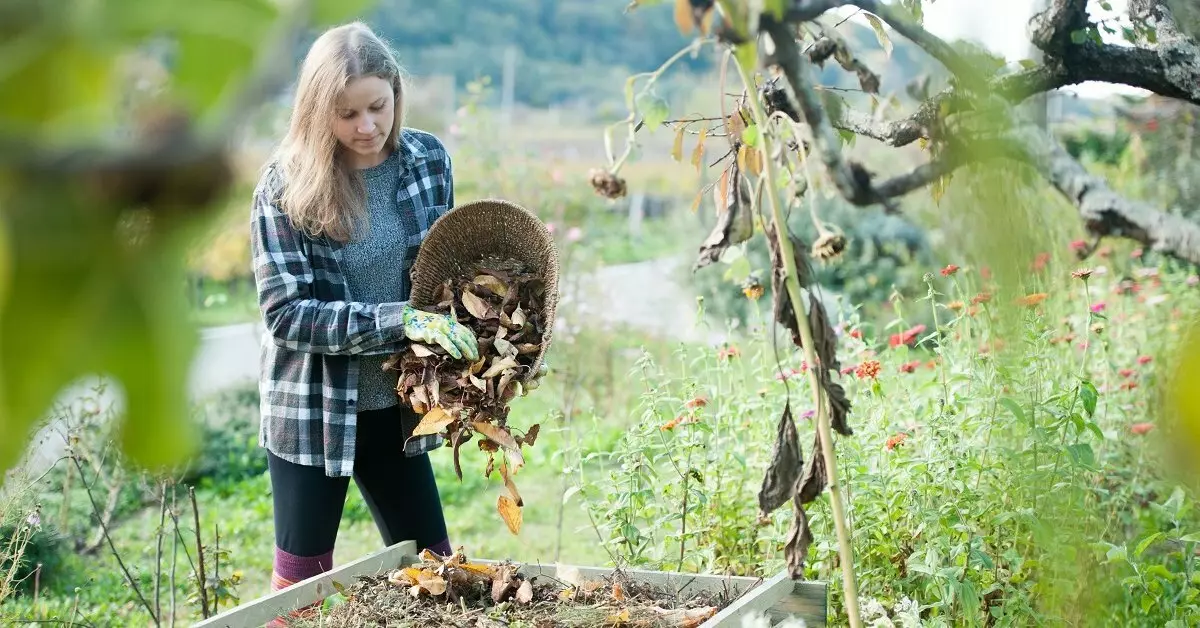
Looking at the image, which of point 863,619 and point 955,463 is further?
point 955,463

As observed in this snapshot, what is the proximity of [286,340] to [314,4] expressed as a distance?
219 cm

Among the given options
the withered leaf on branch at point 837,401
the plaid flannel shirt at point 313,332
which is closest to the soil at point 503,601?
the plaid flannel shirt at point 313,332

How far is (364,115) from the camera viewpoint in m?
2.43

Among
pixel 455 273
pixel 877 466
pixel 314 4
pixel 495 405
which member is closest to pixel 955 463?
pixel 877 466

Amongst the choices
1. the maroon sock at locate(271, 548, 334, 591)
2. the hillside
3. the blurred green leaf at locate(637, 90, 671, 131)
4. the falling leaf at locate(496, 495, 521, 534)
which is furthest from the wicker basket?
the hillside

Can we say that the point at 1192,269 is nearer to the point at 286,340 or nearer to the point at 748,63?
the point at 286,340

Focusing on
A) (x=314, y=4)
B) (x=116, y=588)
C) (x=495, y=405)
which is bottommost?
(x=116, y=588)

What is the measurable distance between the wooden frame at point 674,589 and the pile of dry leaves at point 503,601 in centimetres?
3

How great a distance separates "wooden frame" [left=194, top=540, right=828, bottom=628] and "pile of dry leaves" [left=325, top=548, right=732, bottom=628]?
33 mm

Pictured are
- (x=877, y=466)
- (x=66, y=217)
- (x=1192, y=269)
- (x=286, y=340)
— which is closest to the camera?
(x=66, y=217)

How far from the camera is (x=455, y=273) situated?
8.21ft

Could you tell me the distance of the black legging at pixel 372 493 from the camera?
2.51 meters

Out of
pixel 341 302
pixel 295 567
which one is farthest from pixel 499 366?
pixel 295 567

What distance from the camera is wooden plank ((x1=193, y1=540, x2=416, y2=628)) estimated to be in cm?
214
